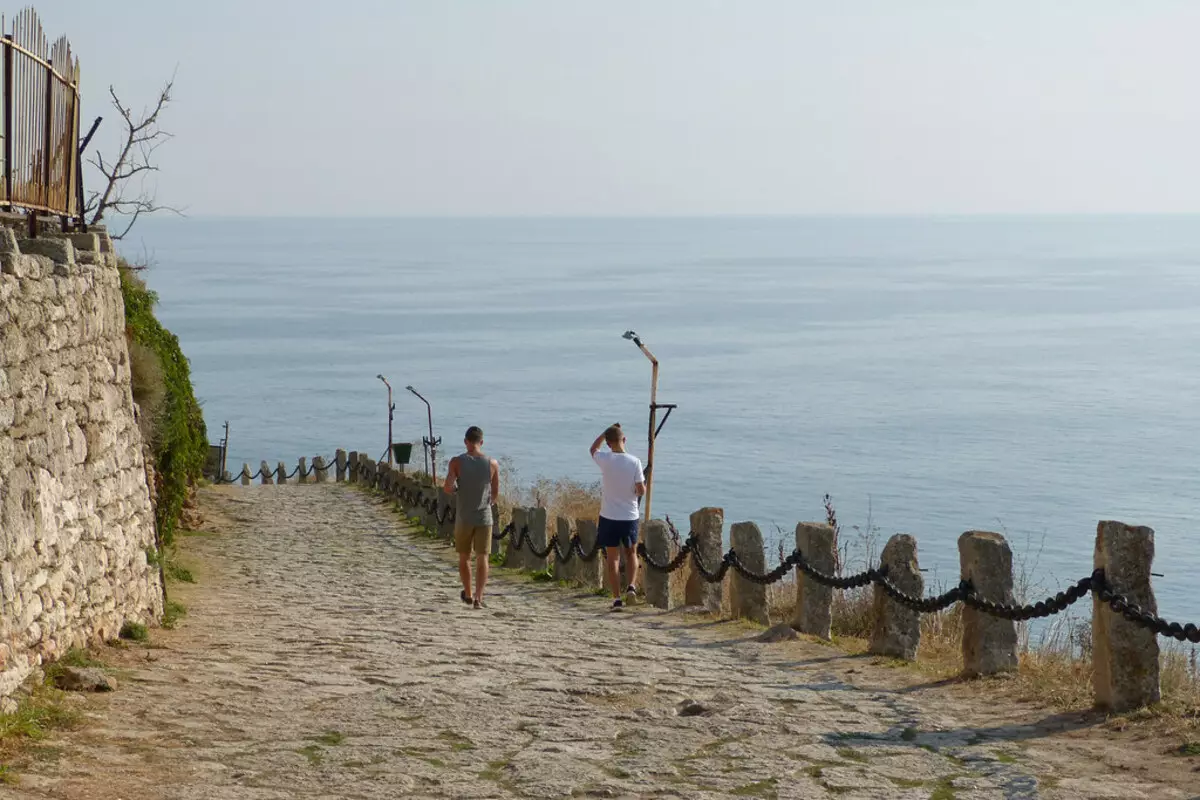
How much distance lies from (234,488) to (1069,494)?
29491 millimetres

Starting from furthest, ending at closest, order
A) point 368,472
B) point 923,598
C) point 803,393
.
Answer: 1. point 803,393
2. point 368,472
3. point 923,598

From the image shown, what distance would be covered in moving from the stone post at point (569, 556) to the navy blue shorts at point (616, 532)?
9.74 feet

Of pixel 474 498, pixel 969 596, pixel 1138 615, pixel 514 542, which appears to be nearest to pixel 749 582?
pixel 474 498

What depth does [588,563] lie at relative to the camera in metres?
16.1

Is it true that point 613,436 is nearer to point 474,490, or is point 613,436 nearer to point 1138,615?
point 474,490

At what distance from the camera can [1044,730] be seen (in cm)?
744

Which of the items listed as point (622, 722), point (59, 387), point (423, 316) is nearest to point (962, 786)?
point (622, 722)

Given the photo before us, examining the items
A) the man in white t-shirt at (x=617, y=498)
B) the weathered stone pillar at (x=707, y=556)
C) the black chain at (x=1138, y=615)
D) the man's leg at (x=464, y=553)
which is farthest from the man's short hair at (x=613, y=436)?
the black chain at (x=1138, y=615)

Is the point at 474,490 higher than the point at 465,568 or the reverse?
higher

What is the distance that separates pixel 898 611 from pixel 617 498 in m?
3.80

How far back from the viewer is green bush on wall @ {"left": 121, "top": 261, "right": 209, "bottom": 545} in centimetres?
1650

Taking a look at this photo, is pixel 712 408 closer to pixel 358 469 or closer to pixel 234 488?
pixel 358 469

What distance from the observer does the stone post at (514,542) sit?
1847cm

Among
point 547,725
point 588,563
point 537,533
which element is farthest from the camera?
point 537,533
